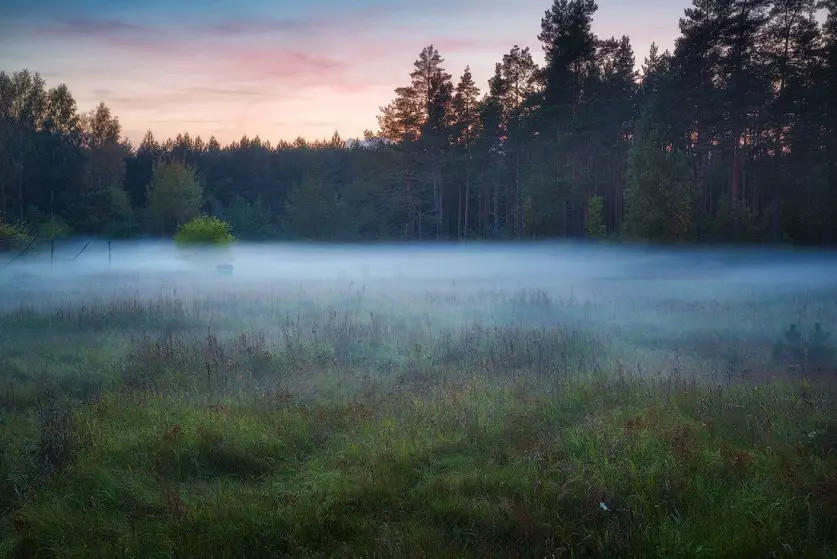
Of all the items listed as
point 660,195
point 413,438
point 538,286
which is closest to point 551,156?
point 660,195

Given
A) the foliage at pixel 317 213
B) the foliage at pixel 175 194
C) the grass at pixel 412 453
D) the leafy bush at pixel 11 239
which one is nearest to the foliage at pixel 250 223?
the foliage at pixel 175 194

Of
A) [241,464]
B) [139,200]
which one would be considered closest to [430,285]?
[241,464]

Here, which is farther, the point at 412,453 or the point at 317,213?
the point at 317,213

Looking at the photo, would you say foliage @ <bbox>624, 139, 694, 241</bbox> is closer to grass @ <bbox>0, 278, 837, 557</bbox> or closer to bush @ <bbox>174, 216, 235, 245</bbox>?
grass @ <bbox>0, 278, 837, 557</bbox>

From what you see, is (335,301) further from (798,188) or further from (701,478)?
(798,188)

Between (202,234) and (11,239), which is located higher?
(202,234)

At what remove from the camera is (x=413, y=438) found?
6523 mm

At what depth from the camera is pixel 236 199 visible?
62.5 m

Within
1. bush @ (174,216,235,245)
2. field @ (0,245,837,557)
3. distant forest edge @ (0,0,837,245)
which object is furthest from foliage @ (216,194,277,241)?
field @ (0,245,837,557)

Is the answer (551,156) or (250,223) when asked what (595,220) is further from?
(250,223)

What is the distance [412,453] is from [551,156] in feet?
150

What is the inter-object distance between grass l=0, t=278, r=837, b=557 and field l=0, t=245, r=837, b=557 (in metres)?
0.03

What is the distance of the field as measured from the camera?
4.77 m

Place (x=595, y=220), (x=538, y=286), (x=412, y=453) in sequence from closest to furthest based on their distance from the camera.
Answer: (x=412, y=453), (x=538, y=286), (x=595, y=220)
